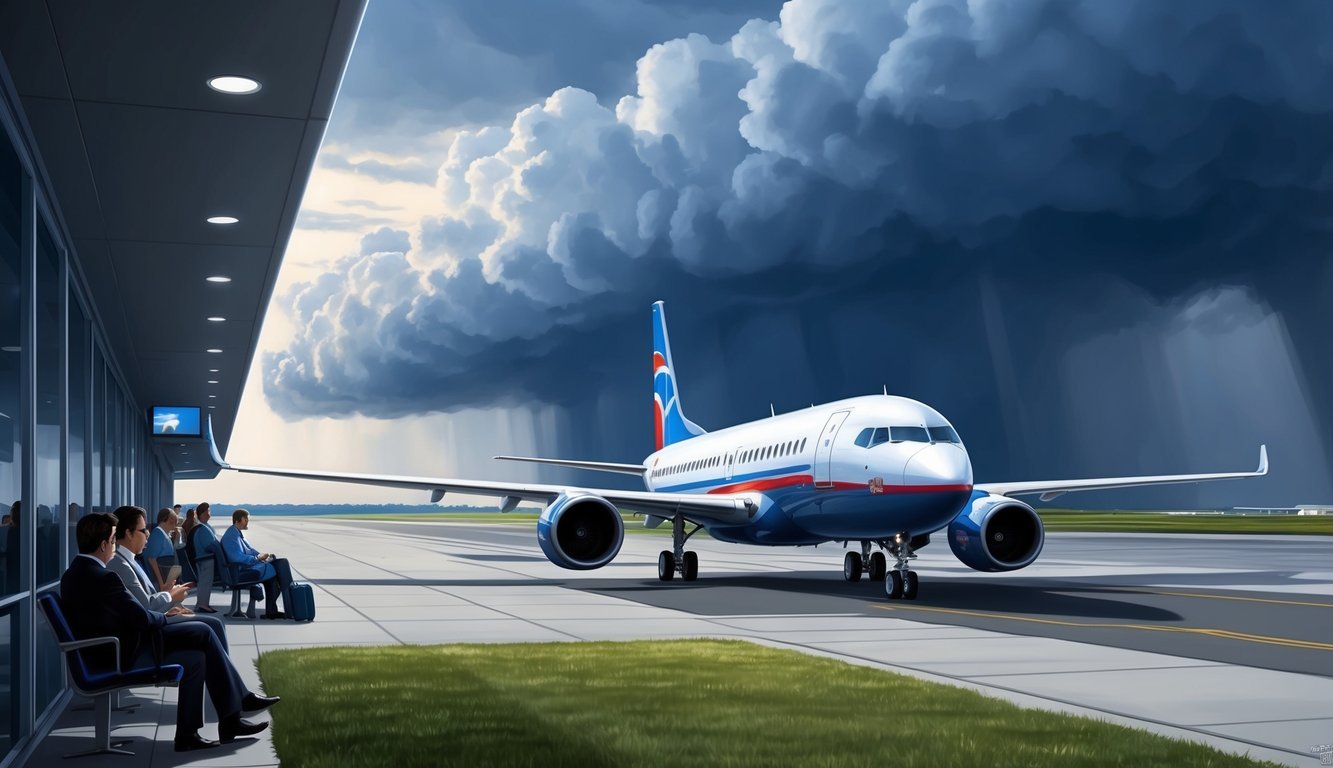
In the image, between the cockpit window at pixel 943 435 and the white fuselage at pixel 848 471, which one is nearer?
the white fuselage at pixel 848 471

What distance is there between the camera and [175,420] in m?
28.5

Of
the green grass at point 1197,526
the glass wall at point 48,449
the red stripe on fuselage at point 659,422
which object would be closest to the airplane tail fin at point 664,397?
the red stripe on fuselage at point 659,422

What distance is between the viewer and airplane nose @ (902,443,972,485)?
18016 millimetres

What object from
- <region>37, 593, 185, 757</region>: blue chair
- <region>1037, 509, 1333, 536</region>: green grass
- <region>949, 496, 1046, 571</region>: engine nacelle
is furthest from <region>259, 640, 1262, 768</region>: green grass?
<region>1037, 509, 1333, 536</region>: green grass

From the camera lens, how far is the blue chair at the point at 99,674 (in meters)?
7.45

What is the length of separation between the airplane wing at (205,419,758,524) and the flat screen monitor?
4546mm

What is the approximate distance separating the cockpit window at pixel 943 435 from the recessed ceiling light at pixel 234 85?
13.1 metres

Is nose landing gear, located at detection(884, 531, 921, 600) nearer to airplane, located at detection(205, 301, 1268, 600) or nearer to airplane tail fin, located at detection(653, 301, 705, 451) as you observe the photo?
airplane, located at detection(205, 301, 1268, 600)

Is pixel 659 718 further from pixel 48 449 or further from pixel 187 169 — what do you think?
pixel 187 169

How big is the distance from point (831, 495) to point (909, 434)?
1.83 meters

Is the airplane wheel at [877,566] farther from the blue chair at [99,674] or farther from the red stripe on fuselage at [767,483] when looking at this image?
the blue chair at [99,674]

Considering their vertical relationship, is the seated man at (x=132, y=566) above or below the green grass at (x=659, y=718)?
above

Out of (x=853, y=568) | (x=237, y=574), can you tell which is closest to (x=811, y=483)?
(x=853, y=568)

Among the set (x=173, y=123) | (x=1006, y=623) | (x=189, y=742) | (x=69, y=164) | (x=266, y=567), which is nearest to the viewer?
(x=189, y=742)
